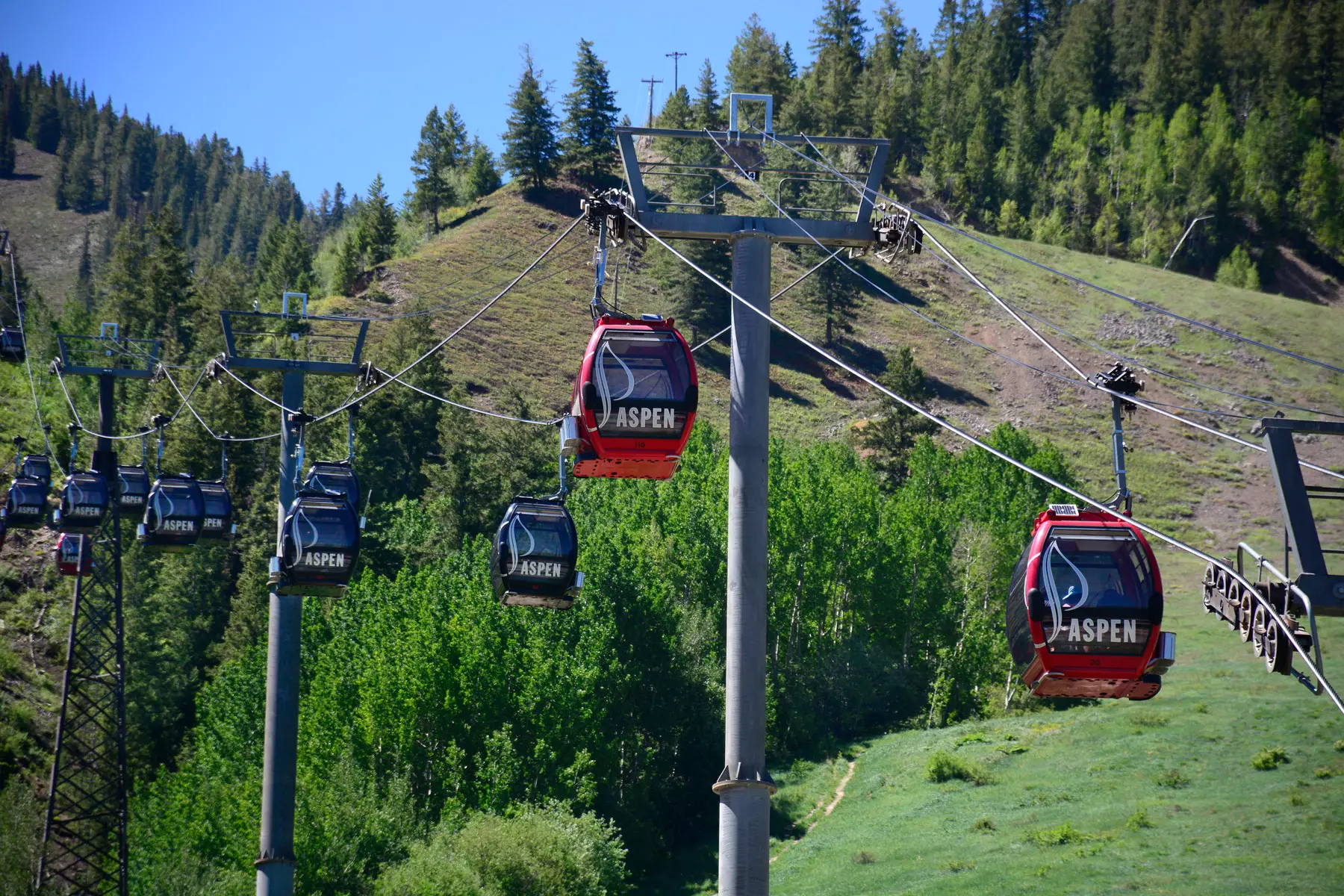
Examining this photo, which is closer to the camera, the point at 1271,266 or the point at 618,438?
the point at 618,438

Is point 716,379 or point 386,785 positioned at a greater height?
point 716,379

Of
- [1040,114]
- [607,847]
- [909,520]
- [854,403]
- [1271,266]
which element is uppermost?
[1040,114]

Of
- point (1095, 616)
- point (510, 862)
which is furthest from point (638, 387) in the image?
point (510, 862)

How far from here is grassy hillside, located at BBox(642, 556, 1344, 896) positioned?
38906mm

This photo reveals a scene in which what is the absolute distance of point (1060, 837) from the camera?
42.1 m

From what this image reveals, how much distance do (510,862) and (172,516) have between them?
1280 centimetres

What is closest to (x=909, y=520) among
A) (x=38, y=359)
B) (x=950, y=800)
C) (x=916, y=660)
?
(x=916, y=660)

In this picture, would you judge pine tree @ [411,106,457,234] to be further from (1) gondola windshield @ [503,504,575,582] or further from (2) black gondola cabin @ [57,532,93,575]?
(1) gondola windshield @ [503,504,575,582]

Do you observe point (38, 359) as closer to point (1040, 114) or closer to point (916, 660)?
point (916, 660)

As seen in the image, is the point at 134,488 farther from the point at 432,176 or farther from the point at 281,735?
the point at 432,176

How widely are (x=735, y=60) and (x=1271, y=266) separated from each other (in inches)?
2398

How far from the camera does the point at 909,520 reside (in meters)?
66.7

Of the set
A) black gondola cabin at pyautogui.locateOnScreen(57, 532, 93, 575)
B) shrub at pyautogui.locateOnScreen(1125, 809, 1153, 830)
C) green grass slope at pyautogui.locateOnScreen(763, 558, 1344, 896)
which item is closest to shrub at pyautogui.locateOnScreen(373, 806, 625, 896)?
green grass slope at pyautogui.locateOnScreen(763, 558, 1344, 896)

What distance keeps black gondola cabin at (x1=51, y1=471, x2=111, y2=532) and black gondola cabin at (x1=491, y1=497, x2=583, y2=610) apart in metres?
19.2
